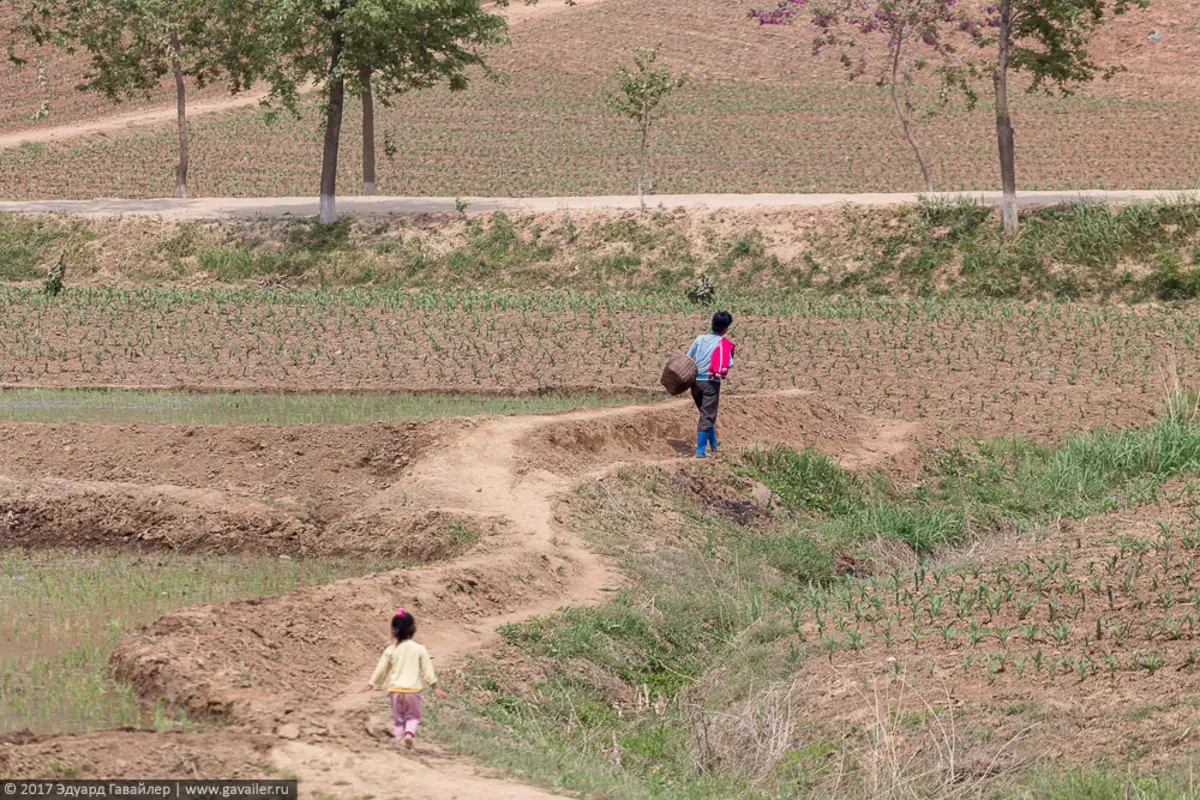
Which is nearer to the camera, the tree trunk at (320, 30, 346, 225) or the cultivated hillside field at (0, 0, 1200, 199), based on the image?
the tree trunk at (320, 30, 346, 225)

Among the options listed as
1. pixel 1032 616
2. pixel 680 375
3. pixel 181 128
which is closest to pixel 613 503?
pixel 680 375

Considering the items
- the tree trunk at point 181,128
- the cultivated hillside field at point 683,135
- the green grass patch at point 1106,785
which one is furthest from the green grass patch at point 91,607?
the tree trunk at point 181,128

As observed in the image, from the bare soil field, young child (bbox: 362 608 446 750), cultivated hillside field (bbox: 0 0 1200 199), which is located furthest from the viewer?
cultivated hillside field (bbox: 0 0 1200 199)

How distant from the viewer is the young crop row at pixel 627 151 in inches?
1893

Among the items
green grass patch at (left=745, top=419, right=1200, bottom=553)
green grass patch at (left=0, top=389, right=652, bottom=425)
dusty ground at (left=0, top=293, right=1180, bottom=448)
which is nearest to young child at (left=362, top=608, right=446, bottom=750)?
green grass patch at (left=745, top=419, right=1200, bottom=553)

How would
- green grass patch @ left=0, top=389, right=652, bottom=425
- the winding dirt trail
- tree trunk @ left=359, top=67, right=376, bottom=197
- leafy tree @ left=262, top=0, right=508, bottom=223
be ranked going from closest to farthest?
the winding dirt trail
green grass patch @ left=0, top=389, right=652, bottom=425
leafy tree @ left=262, top=0, right=508, bottom=223
tree trunk @ left=359, top=67, right=376, bottom=197

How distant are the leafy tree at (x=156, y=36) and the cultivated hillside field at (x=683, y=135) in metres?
5.70

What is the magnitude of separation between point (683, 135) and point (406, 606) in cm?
4591

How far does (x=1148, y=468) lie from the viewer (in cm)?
1783

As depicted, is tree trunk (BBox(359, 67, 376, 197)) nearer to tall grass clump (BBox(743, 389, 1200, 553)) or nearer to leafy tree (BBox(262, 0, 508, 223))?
leafy tree (BBox(262, 0, 508, 223))

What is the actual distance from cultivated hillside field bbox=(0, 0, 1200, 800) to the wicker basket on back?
32.6 inches

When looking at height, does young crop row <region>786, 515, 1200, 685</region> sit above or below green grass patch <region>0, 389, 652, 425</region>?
below

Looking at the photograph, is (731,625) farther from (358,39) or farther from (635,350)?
(358,39)

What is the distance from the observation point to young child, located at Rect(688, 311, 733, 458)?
16.7 meters
